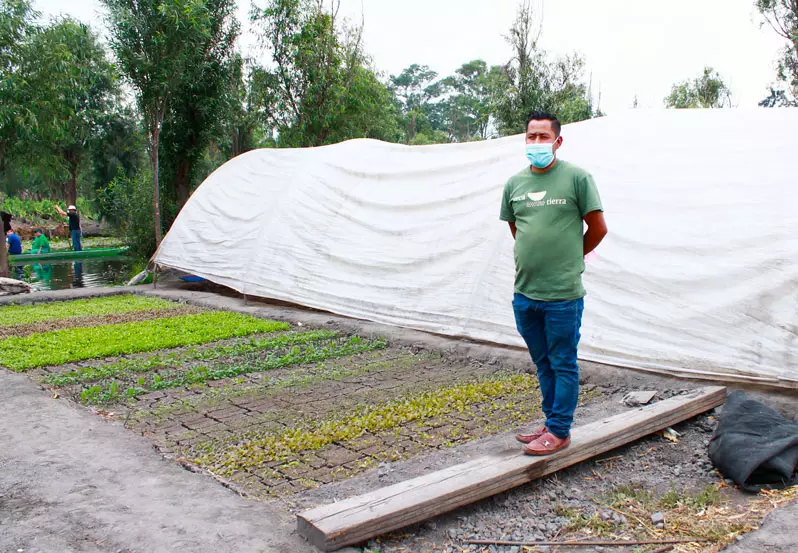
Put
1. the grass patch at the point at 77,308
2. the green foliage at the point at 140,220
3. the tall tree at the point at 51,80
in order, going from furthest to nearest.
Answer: the green foliage at the point at 140,220 < the tall tree at the point at 51,80 < the grass patch at the point at 77,308

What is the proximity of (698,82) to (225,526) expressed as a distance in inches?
1262

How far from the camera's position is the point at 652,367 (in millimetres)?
5277

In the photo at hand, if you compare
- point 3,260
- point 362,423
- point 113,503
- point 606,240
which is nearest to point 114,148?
point 3,260

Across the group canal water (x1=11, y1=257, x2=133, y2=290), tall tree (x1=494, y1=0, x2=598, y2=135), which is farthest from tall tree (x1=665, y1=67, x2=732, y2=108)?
canal water (x1=11, y1=257, x2=133, y2=290)

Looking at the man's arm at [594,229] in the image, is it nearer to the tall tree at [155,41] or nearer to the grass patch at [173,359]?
the grass patch at [173,359]

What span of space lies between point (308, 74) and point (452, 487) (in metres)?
14.6

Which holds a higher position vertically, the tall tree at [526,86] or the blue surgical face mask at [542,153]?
the tall tree at [526,86]

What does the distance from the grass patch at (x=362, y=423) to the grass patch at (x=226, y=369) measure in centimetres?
152

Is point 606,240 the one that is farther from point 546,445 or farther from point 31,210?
point 31,210

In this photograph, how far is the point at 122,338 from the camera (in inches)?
289

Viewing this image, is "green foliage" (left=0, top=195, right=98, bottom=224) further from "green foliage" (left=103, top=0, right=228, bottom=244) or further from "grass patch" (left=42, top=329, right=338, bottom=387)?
"grass patch" (left=42, top=329, right=338, bottom=387)

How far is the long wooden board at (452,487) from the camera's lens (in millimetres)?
2842

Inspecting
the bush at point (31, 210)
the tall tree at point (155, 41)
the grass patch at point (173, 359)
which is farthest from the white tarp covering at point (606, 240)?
the bush at point (31, 210)

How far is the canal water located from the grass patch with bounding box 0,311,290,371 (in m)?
6.27
